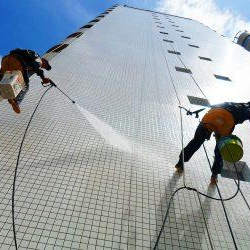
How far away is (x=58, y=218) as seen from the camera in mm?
2736

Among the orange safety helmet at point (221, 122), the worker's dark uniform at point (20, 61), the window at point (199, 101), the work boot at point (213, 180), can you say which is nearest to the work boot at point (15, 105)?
the worker's dark uniform at point (20, 61)

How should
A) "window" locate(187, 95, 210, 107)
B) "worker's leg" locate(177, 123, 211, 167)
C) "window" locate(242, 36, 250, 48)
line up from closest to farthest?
"worker's leg" locate(177, 123, 211, 167) → "window" locate(187, 95, 210, 107) → "window" locate(242, 36, 250, 48)

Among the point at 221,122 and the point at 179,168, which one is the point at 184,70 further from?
the point at 179,168

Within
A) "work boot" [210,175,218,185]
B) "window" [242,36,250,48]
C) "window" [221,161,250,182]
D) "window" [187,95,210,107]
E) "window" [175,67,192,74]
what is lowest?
"window" [242,36,250,48]

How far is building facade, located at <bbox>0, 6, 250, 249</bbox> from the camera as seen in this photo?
2.72 meters

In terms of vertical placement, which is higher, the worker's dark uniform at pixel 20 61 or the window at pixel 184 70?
the worker's dark uniform at pixel 20 61

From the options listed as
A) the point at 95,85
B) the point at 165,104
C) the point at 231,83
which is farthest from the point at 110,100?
Answer: the point at 231,83

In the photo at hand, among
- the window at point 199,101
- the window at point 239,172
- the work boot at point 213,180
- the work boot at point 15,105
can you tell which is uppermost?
the work boot at point 15,105

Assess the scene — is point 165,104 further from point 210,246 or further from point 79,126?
point 210,246

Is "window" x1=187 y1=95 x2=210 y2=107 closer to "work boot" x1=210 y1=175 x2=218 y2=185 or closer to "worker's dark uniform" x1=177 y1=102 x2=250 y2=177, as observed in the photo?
"worker's dark uniform" x1=177 y1=102 x2=250 y2=177

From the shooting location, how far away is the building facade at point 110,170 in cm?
272

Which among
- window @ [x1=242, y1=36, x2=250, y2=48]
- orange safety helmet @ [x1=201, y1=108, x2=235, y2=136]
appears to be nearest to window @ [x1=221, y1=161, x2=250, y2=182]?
orange safety helmet @ [x1=201, y1=108, x2=235, y2=136]

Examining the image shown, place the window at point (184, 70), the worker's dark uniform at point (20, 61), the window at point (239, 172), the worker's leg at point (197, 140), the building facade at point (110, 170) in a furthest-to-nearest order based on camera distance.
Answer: the window at point (184, 70) < the worker's dark uniform at point (20, 61) < the window at point (239, 172) < the worker's leg at point (197, 140) < the building facade at point (110, 170)

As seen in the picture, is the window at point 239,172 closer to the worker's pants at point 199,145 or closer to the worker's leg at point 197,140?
the worker's pants at point 199,145
